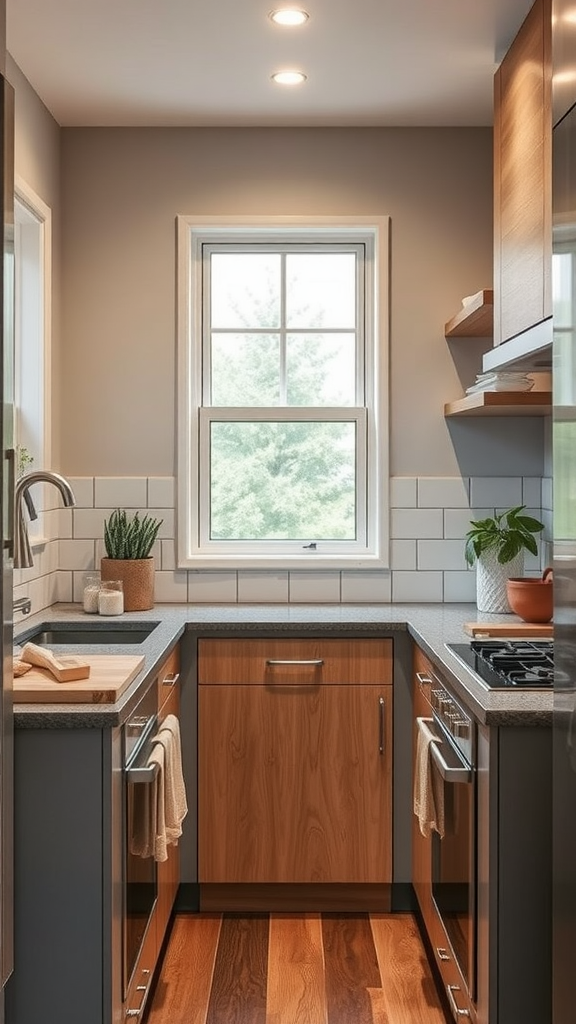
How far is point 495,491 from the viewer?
12.2ft

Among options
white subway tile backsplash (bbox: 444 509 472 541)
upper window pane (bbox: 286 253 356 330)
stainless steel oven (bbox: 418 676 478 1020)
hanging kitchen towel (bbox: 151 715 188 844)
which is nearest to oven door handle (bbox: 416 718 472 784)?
stainless steel oven (bbox: 418 676 478 1020)

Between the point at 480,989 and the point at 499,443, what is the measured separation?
207 cm

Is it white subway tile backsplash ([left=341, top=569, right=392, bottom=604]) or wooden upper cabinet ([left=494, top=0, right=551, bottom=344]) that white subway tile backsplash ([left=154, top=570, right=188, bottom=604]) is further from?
wooden upper cabinet ([left=494, top=0, right=551, bottom=344])

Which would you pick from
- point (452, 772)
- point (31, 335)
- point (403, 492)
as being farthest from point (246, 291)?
point (452, 772)

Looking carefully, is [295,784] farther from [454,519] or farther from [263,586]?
[454,519]

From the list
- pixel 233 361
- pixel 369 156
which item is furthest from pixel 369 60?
pixel 233 361

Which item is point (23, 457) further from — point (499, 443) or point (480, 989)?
point (480, 989)

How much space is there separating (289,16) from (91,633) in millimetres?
1927

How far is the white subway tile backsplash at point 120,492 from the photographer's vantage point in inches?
147

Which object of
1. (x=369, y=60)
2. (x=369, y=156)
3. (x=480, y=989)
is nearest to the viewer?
(x=480, y=989)

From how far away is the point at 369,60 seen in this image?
3.12 m

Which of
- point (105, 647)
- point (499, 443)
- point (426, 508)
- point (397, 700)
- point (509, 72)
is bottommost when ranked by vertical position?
point (397, 700)

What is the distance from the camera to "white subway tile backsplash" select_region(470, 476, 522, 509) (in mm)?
3723

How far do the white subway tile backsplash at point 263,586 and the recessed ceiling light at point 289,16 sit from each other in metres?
1.81
